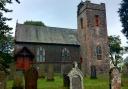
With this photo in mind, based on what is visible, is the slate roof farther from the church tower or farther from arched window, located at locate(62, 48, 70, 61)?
the church tower

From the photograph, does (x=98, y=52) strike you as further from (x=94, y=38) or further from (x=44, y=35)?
(x=44, y=35)

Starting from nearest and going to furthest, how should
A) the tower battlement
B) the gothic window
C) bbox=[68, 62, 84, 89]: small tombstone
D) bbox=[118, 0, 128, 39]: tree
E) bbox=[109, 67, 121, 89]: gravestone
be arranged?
bbox=[109, 67, 121, 89]: gravestone, bbox=[68, 62, 84, 89]: small tombstone, bbox=[118, 0, 128, 39]: tree, the gothic window, the tower battlement

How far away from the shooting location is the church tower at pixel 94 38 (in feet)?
125

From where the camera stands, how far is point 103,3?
133ft

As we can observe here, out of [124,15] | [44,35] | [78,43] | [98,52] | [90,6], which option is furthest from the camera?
[78,43]

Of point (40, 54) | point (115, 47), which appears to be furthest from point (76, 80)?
point (115, 47)

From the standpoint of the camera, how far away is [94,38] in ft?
127

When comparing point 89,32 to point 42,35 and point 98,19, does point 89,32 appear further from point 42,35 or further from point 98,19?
point 42,35

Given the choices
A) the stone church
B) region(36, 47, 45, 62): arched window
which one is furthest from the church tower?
region(36, 47, 45, 62): arched window

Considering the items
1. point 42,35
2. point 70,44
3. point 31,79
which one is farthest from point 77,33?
point 31,79

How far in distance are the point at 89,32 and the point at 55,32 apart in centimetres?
638

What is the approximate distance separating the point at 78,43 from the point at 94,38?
3.33 m

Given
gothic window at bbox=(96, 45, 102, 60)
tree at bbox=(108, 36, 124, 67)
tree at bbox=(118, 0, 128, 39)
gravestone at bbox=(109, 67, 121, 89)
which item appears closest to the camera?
gravestone at bbox=(109, 67, 121, 89)

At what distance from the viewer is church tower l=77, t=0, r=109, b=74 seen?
38.0 meters
